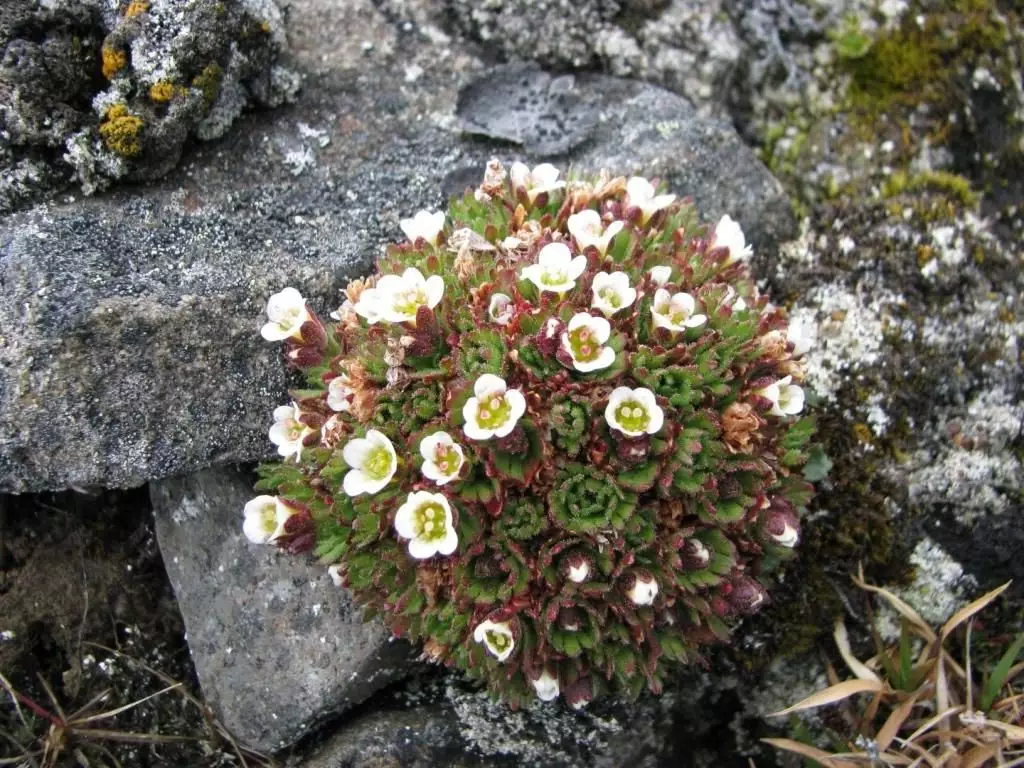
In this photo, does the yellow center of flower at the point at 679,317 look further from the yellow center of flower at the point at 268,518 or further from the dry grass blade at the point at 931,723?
the dry grass blade at the point at 931,723

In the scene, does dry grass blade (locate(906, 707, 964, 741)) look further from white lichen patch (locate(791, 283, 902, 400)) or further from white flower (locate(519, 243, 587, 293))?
white flower (locate(519, 243, 587, 293))

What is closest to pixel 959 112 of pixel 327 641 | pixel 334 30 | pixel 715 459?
pixel 715 459

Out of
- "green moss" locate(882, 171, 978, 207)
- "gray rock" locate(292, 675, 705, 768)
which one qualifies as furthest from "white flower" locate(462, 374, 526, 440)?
"green moss" locate(882, 171, 978, 207)

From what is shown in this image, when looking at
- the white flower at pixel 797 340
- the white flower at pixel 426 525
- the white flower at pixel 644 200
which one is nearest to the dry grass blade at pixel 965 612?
the white flower at pixel 797 340

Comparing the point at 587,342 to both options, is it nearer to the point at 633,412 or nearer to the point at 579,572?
the point at 633,412

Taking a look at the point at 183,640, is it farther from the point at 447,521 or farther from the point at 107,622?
the point at 447,521
